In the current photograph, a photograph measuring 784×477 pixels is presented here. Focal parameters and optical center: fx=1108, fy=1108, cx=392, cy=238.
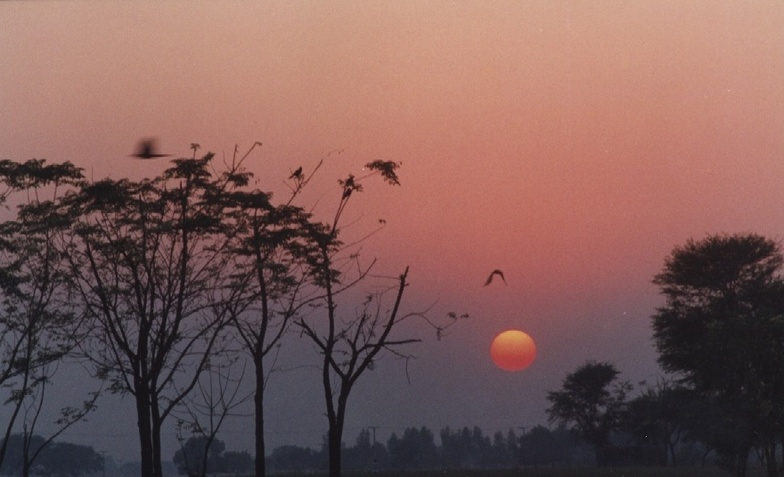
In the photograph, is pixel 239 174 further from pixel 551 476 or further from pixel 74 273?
pixel 551 476

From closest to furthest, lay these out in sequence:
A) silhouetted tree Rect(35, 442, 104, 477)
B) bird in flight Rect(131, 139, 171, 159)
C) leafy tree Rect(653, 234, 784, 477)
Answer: bird in flight Rect(131, 139, 171, 159), leafy tree Rect(653, 234, 784, 477), silhouetted tree Rect(35, 442, 104, 477)

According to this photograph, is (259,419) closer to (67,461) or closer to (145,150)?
(145,150)

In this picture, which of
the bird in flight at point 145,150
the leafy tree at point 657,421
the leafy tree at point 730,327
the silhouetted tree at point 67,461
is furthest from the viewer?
the silhouetted tree at point 67,461

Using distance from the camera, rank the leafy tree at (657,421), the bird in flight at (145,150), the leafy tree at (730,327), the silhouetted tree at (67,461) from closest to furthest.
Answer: the bird in flight at (145,150), the leafy tree at (730,327), the leafy tree at (657,421), the silhouetted tree at (67,461)

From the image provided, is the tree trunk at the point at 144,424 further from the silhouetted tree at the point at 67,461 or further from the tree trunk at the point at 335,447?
the silhouetted tree at the point at 67,461

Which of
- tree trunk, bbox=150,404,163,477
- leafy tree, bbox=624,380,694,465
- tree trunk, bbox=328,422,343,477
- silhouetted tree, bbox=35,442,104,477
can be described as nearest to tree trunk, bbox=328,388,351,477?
tree trunk, bbox=328,422,343,477

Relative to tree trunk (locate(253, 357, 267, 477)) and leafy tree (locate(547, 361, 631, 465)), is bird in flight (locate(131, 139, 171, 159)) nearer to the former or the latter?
tree trunk (locate(253, 357, 267, 477))

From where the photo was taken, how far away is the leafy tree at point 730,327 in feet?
198

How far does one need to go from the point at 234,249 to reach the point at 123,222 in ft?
13.7

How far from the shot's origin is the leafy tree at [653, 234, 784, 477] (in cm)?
6025

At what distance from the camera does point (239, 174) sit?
1591 inches

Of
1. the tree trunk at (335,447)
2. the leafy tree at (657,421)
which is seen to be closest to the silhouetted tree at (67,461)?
the leafy tree at (657,421)

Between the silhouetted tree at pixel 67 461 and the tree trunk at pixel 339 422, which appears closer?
the tree trunk at pixel 339 422

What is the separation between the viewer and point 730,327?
199 ft
